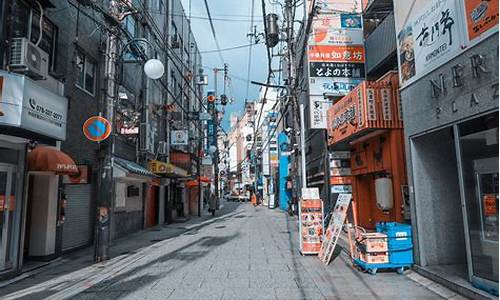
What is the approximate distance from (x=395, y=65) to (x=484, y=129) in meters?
6.86

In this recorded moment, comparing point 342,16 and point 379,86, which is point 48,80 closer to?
point 379,86

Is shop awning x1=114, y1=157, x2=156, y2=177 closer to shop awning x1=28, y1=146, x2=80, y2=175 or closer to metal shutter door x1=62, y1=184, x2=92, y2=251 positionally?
metal shutter door x1=62, y1=184, x2=92, y2=251

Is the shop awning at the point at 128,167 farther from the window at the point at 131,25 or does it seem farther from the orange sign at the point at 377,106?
the orange sign at the point at 377,106

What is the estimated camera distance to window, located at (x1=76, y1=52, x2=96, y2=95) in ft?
41.9

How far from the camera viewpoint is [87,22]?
43.2 feet

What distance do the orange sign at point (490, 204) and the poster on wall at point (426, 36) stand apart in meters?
2.49

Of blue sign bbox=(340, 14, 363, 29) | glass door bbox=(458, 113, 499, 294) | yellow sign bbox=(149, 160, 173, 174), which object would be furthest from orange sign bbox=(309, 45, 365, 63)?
yellow sign bbox=(149, 160, 173, 174)

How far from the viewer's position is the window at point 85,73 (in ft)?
41.9

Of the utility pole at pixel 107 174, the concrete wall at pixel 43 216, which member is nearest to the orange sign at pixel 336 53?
the utility pole at pixel 107 174

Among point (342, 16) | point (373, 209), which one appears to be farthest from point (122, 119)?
point (373, 209)

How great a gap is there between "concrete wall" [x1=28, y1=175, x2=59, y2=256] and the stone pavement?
72 centimetres

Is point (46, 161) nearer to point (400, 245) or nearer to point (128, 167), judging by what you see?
point (128, 167)

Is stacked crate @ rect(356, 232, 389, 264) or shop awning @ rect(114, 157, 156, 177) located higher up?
shop awning @ rect(114, 157, 156, 177)

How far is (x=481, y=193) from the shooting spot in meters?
6.55
